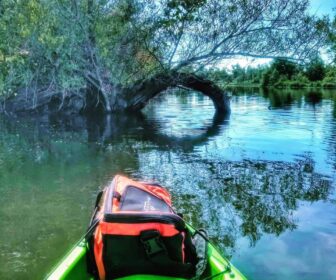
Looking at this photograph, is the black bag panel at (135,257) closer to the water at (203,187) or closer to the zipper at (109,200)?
the zipper at (109,200)

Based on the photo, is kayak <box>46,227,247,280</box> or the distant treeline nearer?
kayak <box>46,227,247,280</box>

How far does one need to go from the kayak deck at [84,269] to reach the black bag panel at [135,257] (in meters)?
0.06

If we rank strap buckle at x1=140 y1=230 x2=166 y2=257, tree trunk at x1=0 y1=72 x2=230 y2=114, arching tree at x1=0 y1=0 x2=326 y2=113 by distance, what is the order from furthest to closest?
tree trunk at x1=0 y1=72 x2=230 y2=114 → arching tree at x1=0 y1=0 x2=326 y2=113 → strap buckle at x1=140 y1=230 x2=166 y2=257

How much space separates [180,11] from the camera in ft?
51.3

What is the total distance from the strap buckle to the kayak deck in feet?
0.60

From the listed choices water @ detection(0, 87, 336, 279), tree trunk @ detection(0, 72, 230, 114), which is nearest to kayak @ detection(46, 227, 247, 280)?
water @ detection(0, 87, 336, 279)

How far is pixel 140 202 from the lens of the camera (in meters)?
3.05

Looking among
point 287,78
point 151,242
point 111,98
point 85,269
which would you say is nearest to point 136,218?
point 151,242

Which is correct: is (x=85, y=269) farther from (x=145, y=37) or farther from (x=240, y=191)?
(x=145, y=37)

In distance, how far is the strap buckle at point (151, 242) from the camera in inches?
109

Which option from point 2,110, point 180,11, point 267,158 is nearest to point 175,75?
point 180,11

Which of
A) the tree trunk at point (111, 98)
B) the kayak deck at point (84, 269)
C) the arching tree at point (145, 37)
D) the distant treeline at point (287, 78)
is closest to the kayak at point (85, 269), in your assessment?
the kayak deck at point (84, 269)

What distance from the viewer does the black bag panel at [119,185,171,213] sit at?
2973mm

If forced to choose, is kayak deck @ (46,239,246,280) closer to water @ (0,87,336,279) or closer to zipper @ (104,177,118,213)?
zipper @ (104,177,118,213)
